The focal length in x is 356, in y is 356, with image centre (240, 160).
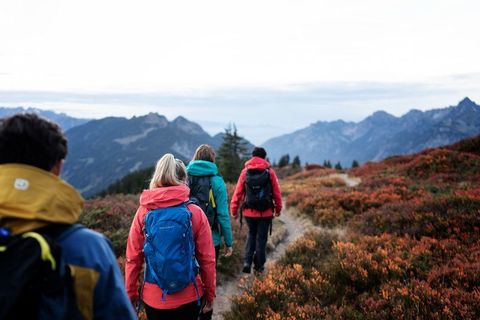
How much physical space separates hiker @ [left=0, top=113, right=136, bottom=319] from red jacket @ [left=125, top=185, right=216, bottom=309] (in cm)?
182

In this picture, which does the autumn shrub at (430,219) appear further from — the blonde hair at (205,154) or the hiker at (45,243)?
the hiker at (45,243)

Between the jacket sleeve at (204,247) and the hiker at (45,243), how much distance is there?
1.91 meters

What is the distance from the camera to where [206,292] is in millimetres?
4527

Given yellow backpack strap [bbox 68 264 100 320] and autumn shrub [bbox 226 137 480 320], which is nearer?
yellow backpack strap [bbox 68 264 100 320]

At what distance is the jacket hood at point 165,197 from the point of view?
4035 millimetres

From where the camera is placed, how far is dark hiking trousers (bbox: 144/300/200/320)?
4.18 metres

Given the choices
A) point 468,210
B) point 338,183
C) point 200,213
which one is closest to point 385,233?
point 468,210

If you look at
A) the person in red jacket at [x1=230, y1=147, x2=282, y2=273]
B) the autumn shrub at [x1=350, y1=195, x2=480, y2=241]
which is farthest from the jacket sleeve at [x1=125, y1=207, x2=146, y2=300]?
the autumn shrub at [x1=350, y1=195, x2=480, y2=241]

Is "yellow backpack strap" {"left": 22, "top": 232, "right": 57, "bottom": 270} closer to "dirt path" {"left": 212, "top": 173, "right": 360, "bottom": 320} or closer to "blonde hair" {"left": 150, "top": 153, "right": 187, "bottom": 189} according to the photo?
"blonde hair" {"left": 150, "top": 153, "right": 187, "bottom": 189}

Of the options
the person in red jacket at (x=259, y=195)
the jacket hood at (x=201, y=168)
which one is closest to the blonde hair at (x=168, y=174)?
the jacket hood at (x=201, y=168)

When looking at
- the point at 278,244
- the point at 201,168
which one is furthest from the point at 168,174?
the point at 278,244

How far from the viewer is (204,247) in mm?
4254

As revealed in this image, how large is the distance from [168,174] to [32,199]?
235 cm

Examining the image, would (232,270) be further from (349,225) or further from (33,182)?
(33,182)
